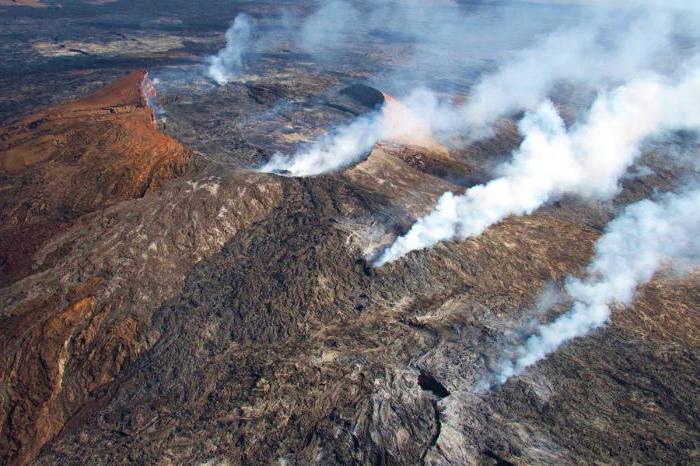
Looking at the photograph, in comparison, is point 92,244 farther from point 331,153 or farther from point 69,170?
point 331,153

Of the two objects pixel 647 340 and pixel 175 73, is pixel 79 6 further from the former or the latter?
pixel 647 340

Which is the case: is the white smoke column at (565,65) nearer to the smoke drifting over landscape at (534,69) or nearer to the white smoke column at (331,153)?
the smoke drifting over landscape at (534,69)

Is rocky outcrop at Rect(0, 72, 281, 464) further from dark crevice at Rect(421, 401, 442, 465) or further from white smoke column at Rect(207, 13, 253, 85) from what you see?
white smoke column at Rect(207, 13, 253, 85)

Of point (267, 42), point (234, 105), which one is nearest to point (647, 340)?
point (234, 105)

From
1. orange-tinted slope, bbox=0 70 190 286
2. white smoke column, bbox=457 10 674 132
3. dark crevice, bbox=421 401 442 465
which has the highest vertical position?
orange-tinted slope, bbox=0 70 190 286

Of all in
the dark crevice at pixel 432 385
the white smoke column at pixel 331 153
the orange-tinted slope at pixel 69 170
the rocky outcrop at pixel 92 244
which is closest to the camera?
the rocky outcrop at pixel 92 244

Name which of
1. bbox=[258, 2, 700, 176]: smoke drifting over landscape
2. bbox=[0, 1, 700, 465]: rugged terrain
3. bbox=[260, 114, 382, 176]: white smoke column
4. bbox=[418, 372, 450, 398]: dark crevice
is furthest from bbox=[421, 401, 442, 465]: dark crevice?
bbox=[258, 2, 700, 176]: smoke drifting over landscape

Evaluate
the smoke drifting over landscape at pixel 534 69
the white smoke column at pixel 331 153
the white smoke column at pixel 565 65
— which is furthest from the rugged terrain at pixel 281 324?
the white smoke column at pixel 565 65
